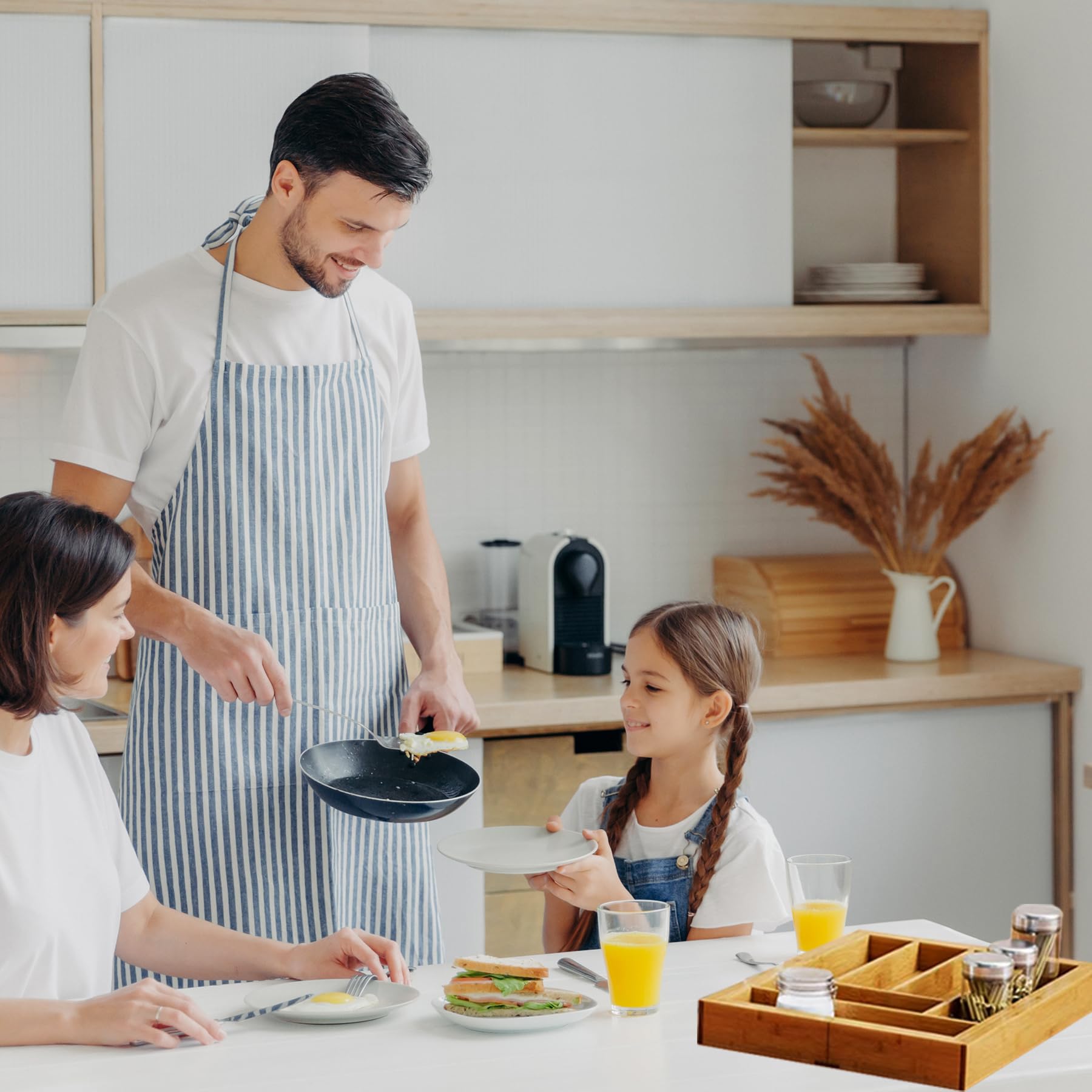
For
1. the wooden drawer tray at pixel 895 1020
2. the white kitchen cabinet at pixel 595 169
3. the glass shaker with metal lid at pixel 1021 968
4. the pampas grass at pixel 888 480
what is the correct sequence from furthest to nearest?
the pampas grass at pixel 888 480, the white kitchen cabinet at pixel 595 169, the glass shaker with metal lid at pixel 1021 968, the wooden drawer tray at pixel 895 1020

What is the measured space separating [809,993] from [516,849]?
51 centimetres

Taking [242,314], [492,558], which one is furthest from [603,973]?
[492,558]

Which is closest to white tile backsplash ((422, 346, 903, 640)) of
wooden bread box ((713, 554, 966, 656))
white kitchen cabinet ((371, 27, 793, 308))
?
wooden bread box ((713, 554, 966, 656))

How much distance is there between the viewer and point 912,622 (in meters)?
3.21

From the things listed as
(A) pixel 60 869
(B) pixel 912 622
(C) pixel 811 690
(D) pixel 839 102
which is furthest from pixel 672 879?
(D) pixel 839 102

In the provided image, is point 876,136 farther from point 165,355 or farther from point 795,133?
point 165,355

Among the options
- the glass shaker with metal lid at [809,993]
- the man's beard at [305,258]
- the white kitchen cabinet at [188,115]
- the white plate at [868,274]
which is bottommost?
the glass shaker with metal lid at [809,993]

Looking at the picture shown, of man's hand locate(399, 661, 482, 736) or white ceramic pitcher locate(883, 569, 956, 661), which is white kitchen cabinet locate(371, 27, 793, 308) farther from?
man's hand locate(399, 661, 482, 736)

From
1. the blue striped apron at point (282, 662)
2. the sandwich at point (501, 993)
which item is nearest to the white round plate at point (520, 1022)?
the sandwich at point (501, 993)

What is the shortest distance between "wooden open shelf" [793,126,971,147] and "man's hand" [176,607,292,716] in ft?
6.29

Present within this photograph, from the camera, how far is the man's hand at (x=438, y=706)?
1.93m

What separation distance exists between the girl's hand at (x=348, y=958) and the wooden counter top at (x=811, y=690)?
3.92ft

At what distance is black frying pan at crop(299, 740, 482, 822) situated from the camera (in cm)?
175

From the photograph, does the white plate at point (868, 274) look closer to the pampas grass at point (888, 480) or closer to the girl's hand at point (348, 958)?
the pampas grass at point (888, 480)
